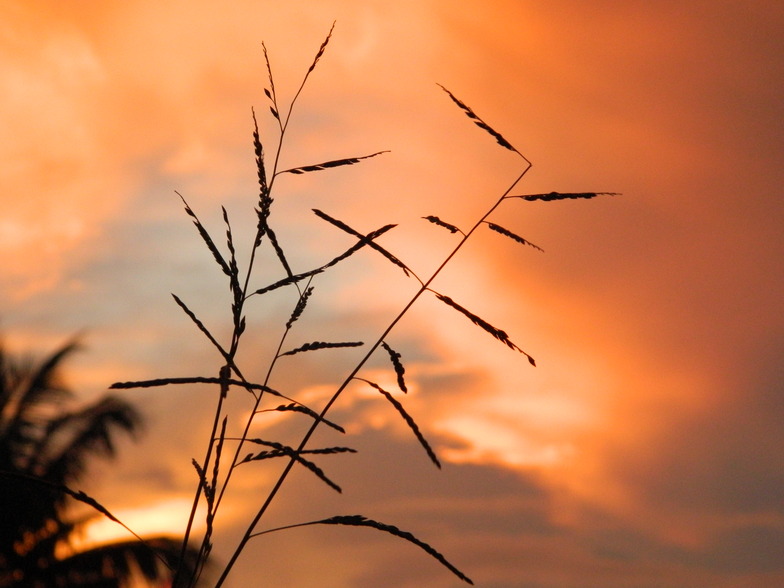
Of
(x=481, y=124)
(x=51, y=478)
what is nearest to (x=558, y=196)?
(x=481, y=124)

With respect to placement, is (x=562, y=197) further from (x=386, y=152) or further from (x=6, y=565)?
(x=6, y=565)

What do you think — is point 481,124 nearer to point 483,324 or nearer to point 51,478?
point 483,324

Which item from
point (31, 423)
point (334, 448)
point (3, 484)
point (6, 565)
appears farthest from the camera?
point (31, 423)

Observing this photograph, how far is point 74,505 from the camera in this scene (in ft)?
46.5

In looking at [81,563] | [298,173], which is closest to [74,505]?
[81,563]

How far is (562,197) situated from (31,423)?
49.2 feet

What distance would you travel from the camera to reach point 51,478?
1377 centimetres

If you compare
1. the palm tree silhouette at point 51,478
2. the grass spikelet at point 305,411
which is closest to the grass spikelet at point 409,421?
the grass spikelet at point 305,411

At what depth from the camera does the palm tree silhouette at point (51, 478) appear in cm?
1357

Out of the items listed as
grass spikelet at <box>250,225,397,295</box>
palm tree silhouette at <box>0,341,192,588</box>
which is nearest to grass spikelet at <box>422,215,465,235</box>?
grass spikelet at <box>250,225,397,295</box>

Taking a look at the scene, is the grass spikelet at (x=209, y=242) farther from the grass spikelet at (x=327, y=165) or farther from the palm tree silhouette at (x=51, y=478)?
the palm tree silhouette at (x=51, y=478)

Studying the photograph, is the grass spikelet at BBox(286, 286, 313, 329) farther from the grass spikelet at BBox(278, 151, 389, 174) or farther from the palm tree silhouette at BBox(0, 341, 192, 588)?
the palm tree silhouette at BBox(0, 341, 192, 588)

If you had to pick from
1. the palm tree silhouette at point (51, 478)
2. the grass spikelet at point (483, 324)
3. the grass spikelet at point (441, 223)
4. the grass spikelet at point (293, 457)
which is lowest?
the grass spikelet at point (293, 457)

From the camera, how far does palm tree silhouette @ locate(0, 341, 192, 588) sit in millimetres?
13570
